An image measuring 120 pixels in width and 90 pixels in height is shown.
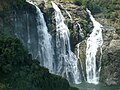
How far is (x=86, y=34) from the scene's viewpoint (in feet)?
186

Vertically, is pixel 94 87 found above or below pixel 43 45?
below

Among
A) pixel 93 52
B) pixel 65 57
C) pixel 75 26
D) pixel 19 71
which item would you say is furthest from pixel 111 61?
pixel 19 71

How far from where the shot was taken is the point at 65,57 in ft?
176

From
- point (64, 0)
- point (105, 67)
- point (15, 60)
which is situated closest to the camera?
point (15, 60)

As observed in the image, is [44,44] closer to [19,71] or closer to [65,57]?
[65,57]

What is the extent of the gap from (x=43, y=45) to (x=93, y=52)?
22.2 feet

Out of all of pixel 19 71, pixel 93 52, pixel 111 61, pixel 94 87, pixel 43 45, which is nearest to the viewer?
pixel 19 71

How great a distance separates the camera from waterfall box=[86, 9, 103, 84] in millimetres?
53803

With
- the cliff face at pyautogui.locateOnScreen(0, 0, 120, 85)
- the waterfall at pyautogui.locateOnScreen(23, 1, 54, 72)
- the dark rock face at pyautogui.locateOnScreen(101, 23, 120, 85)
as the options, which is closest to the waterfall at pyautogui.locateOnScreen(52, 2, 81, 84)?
the cliff face at pyautogui.locateOnScreen(0, 0, 120, 85)

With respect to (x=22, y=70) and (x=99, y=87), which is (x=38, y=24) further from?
→ (x=22, y=70)

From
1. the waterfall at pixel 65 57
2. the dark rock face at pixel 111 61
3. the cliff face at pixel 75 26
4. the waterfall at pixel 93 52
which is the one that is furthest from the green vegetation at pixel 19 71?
the waterfall at pixel 93 52

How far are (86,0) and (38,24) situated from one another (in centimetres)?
1335

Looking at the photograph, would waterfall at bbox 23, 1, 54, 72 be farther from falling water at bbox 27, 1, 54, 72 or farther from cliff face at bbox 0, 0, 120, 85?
cliff face at bbox 0, 0, 120, 85

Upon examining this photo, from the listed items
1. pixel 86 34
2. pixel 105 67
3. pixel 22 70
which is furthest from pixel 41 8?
pixel 22 70
